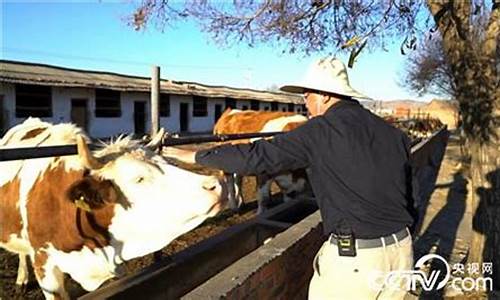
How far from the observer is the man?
7.44ft

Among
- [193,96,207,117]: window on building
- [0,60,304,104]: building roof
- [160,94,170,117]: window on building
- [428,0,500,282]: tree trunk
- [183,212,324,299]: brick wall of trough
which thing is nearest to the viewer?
[183,212,324,299]: brick wall of trough

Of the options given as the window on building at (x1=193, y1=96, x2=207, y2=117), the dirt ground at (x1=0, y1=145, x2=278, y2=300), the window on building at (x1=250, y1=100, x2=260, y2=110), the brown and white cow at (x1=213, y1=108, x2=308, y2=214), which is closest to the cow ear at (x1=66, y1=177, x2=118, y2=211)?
the dirt ground at (x1=0, y1=145, x2=278, y2=300)

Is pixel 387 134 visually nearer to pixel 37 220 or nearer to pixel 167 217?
pixel 167 217

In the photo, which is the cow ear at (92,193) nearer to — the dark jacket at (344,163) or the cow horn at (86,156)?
the cow horn at (86,156)

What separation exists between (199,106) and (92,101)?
33.7 ft

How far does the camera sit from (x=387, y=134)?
94.3 inches

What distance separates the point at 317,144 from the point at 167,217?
1042 mm

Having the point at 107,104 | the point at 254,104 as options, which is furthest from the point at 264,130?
the point at 254,104

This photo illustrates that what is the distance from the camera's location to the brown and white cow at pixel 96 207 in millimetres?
2770

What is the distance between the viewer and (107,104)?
2550 centimetres

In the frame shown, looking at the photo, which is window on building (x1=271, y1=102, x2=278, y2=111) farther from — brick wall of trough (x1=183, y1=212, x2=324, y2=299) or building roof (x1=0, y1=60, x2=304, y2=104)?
brick wall of trough (x1=183, y1=212, x2=324, y2=299)

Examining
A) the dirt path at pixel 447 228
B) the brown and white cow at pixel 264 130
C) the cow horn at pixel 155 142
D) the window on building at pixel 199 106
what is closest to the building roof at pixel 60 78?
the window on building at pixel 199 106

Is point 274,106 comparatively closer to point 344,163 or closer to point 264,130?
point 264,130

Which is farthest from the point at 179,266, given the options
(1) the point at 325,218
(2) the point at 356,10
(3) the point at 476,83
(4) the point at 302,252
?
(2) the point at 356,10
